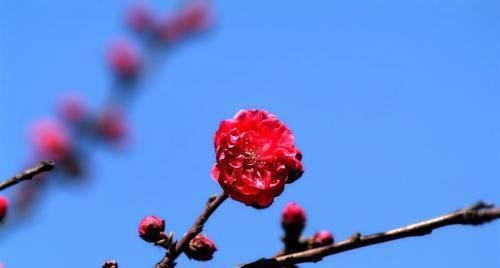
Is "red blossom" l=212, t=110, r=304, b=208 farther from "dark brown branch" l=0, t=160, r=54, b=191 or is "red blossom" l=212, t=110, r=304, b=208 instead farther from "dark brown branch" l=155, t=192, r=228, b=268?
"dark brown branch" l=0, t=160, r=54, b=191

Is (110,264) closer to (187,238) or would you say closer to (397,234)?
(187,238)

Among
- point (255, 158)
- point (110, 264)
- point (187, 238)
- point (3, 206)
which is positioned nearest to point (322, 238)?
point (255, 158)

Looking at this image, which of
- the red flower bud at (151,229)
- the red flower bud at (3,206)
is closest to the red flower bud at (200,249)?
the red flower bud at (151,229)

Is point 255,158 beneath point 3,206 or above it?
above

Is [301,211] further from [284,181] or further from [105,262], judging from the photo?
[105,262]

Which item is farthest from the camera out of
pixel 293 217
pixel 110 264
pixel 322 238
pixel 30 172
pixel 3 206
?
pixel 293 217

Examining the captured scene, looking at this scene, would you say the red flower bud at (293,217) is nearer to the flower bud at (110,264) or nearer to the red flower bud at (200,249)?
the red flower bud at (200,249)

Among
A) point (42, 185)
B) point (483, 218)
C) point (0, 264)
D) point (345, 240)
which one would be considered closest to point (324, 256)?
point (345, 240)

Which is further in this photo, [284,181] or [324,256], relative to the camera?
[284,181]
